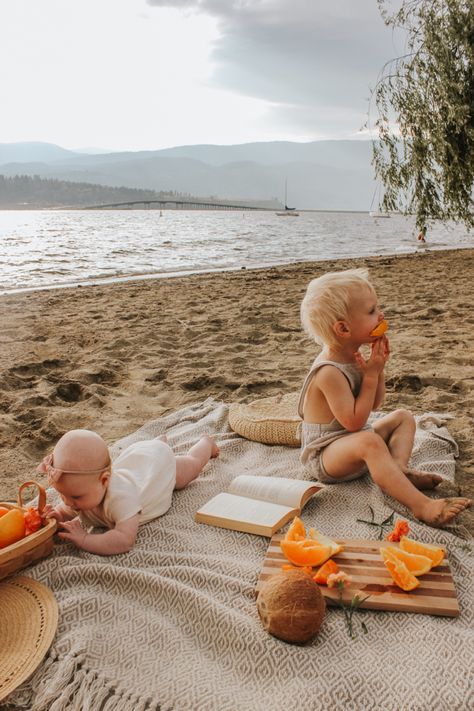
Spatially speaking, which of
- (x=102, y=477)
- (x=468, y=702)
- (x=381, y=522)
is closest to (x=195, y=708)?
(x=468, y=702)

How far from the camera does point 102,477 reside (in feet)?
8.16

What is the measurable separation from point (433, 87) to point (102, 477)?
33.0ft

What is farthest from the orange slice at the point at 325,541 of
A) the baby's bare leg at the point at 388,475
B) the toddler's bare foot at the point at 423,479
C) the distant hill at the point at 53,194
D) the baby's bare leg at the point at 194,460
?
the distant hill at the point at 53,194

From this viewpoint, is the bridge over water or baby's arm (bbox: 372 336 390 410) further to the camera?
the bridge over water

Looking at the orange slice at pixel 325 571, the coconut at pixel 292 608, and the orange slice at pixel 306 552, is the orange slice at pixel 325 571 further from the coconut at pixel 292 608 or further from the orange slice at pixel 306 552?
the coconut at pixel 292 608

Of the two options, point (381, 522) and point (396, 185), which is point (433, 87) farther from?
point (381, 522)

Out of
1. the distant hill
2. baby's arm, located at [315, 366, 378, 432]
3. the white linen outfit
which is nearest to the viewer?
the white linen outfit

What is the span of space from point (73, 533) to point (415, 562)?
1392mm

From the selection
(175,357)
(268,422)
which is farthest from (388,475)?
(175,357)

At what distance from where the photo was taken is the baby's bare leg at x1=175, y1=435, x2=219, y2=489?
3.10 meters

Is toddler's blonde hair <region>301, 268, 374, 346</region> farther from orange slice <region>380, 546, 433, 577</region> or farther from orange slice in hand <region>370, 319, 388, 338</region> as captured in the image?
orange slice <region>380, 546, 433, 577</region>

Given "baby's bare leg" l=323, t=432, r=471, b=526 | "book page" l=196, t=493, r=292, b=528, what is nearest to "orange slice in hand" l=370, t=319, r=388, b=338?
"baby's bare leg" l=323, t=432, r=471, b=526

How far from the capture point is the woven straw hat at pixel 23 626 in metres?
1.79

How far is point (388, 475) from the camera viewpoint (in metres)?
2.69
